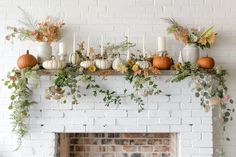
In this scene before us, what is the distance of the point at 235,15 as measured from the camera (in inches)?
118

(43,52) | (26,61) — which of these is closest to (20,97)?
(26,61)

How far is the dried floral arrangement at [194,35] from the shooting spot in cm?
279

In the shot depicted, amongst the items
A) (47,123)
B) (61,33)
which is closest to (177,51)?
(61,33)

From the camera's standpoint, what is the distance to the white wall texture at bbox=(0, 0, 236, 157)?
116 inches

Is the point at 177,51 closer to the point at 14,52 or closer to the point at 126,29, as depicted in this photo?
the point at 126,29

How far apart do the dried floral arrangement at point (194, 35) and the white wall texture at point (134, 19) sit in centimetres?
11

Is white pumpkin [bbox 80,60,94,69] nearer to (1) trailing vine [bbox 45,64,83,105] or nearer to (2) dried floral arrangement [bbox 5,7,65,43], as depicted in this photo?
(1) trailing vine [bbox 45,64,83,105]

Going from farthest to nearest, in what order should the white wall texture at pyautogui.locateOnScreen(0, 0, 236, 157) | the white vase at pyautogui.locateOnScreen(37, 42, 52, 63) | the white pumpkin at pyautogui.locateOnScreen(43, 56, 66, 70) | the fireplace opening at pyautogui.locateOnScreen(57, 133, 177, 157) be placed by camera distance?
the fireplace opening at pyautogui.locateOnScreen(57, 133, 177, 157), the white wall texture at pyautogui.locateOnScreen(0, 0, 236, 157), the white vase at pyautogui.locateOnScreen(37, 42, 52, 63), the white pumpkin at pyautogui.locateOnScreen(43, 56, 66, 70)

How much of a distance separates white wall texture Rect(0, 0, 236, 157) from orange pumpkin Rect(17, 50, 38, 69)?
0.83 ft

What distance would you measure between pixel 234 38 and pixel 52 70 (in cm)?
167

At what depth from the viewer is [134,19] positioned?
2979 mm

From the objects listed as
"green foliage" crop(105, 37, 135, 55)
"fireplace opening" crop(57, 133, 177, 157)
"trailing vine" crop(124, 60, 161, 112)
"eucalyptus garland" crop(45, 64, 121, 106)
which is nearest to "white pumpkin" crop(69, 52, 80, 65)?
"eucalyptus garland" crop(45, 64, 121, 106)

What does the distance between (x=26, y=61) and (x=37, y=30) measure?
323 mm

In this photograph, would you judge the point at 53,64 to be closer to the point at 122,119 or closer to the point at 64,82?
the point at 64,82
